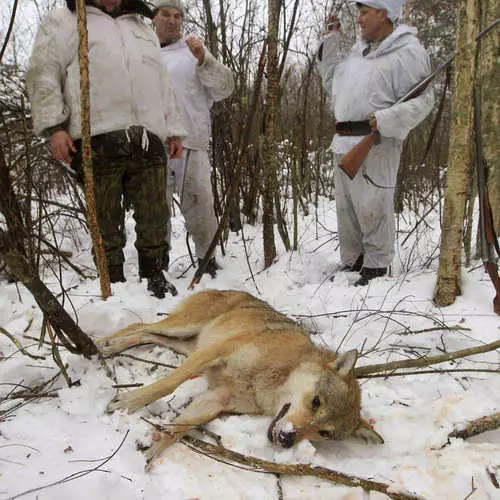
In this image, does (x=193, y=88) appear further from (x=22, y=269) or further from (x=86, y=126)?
(x=22, y=269)

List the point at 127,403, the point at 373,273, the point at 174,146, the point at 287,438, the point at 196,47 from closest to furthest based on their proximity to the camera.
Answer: the point at 287,438, the point at 127,403, the point at 174,146, the point at 196,47, the point at 373,273

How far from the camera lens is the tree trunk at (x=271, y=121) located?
3.80 m

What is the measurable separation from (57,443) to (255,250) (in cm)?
379

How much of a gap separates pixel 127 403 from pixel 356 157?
2.61 metres

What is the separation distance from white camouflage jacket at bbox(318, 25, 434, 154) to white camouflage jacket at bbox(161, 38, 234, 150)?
46.6 inches

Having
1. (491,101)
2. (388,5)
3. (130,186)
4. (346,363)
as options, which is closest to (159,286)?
(130,186)

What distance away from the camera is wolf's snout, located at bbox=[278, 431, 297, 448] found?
189 centimetres

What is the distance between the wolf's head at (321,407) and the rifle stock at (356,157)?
5.95 feet

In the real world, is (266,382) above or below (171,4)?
below

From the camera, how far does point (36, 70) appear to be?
2.85 metres

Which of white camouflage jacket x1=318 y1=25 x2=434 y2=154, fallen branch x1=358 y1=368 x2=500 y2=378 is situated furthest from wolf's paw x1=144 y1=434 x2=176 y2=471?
white camouflage jacket x1=318 y1=25 x2=434 y2=154

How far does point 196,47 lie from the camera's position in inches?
146

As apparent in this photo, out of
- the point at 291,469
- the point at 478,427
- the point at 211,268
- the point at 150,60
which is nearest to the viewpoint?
the point at 291,469

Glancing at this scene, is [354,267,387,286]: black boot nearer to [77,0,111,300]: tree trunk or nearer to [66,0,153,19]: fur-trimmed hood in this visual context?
[77,0,111,300]: tree trunk
